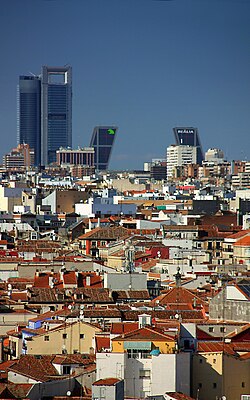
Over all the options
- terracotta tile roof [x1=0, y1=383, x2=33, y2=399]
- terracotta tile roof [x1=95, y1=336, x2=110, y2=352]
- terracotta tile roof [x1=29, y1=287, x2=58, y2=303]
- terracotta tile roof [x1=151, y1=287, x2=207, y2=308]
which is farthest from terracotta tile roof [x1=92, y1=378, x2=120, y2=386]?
terracotta tile roof [x1=29, y1=287, x2=58, y2=303]

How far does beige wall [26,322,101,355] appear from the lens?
26359mm

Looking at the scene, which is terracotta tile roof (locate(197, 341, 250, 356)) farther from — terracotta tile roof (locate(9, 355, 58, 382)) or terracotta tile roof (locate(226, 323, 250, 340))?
terracotta tile roof (locate(9, 355, 58, 382))

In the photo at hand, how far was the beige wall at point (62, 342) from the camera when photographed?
26.4 meters

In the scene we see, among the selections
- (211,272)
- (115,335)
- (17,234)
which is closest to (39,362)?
(115,335)

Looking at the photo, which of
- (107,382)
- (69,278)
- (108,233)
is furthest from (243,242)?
(107,382)

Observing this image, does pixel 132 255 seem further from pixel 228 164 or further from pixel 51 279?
pixel 228 164

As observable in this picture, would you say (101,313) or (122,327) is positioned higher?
(122,327)

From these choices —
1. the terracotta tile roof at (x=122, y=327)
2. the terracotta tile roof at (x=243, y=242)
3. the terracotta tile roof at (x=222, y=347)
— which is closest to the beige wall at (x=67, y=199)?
the terracotta tile roof at (x=243, y=242)

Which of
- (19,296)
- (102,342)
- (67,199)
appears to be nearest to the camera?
(102,342)

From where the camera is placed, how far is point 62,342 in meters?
26.6

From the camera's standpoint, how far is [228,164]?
18325cm

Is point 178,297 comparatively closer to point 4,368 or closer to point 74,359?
point 74,359

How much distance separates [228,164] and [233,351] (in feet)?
523

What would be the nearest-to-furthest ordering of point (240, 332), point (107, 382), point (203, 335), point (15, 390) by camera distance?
point (107, 382) → point (15, 390) → point (203, 335) → point (240, 332)
